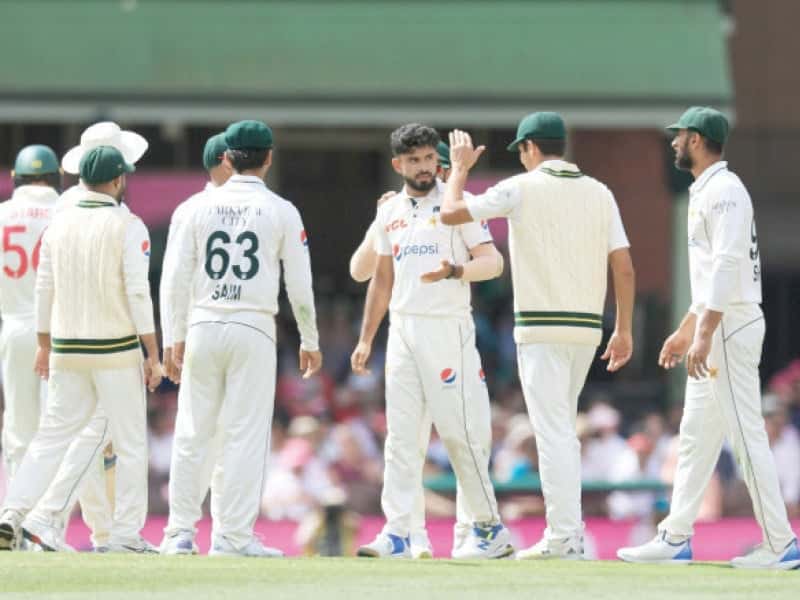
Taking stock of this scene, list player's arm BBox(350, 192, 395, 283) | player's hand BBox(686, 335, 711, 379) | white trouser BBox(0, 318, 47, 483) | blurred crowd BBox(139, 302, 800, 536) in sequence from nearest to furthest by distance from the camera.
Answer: player's hand BBox(686, 335, 711, 379) < player's arm BBox(350, 192, 395, 283) < white trouser BBox(0, 318, 47, 483) < blurred crowd BBox(139, 302, 800, 536)

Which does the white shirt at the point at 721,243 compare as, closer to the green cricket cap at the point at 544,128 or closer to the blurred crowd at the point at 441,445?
the green cricket cap at the point at 544,128

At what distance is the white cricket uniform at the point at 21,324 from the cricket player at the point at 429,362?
2237 millimetres

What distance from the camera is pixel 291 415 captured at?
17.5 m

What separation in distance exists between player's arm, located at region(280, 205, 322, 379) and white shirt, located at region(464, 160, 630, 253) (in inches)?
32.9

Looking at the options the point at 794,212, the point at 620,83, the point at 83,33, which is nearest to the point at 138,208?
the point at 83,33

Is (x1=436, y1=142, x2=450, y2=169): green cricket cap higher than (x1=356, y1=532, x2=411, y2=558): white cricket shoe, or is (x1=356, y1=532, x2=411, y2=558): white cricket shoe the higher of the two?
(x1=436, y1=142, x2=450, y2=169): green cricket cap

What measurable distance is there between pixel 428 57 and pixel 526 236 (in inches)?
423

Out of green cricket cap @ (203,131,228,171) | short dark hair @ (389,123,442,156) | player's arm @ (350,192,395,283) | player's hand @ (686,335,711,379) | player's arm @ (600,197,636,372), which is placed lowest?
player's hand @ (686,335,711,379)

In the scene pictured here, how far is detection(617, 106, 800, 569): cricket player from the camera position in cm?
916

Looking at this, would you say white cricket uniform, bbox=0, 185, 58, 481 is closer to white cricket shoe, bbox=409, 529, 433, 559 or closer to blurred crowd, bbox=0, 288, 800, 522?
white cricket shoe, bbox=409, 529, 433, 559

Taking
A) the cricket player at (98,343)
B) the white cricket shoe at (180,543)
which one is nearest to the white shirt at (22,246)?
the cricket player at (98,343)

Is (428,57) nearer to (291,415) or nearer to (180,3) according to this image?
(180,3)

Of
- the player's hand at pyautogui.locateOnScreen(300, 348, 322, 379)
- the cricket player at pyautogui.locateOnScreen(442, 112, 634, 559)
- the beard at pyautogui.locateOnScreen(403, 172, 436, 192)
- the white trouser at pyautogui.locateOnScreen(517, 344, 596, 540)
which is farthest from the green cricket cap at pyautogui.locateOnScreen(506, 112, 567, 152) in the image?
the player's hand at pyautogui.locateOnScreen(300, 348, 322, 379)

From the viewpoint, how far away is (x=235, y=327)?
952cm
